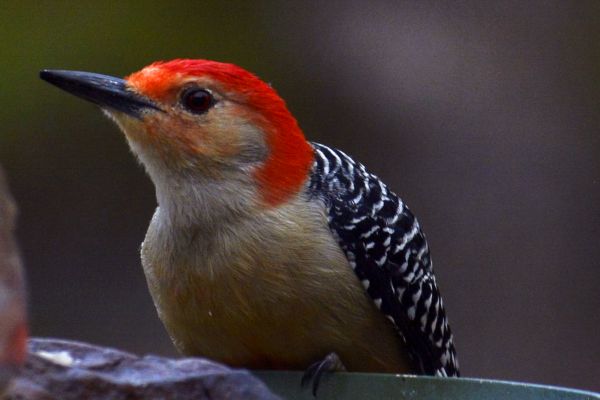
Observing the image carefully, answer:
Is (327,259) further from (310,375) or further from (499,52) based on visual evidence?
(499,52)

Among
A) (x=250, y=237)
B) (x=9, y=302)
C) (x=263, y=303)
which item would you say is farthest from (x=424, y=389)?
(x=9, y=302)

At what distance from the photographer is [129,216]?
11.3m

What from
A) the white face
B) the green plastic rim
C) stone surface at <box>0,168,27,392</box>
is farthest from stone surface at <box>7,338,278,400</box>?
the white face

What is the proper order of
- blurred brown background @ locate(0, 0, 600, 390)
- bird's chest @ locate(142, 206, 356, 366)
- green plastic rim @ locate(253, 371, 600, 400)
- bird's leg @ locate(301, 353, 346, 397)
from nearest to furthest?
green plastic rim @ locate(253, 371, 600, 400)
bird's leg @ locate(301, 353, 346, 397)
bird's chest @ locate(142, 206, 356, 366)
blurred brown background @ locate(0, 0, 600, 390)

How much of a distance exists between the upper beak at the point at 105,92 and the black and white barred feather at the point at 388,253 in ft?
2.68

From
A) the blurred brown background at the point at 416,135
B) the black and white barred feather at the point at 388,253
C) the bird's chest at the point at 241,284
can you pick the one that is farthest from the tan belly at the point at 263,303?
the blurred brown background at the point at 416,135

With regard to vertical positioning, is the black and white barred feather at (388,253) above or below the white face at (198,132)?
below

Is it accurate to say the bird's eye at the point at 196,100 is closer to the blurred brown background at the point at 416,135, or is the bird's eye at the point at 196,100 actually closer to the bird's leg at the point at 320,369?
the bird's leg at the point at 320,369

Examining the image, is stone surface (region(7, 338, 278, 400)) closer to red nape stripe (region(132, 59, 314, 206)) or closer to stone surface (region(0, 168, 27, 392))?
stone surface (region(0, 168, 27, 392))

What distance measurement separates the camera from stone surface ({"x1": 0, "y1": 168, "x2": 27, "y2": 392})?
240cm

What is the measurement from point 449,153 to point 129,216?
307 centimetres

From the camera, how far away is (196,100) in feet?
16.2

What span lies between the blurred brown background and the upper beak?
540 centimetres

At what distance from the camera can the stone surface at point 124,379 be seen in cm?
300
